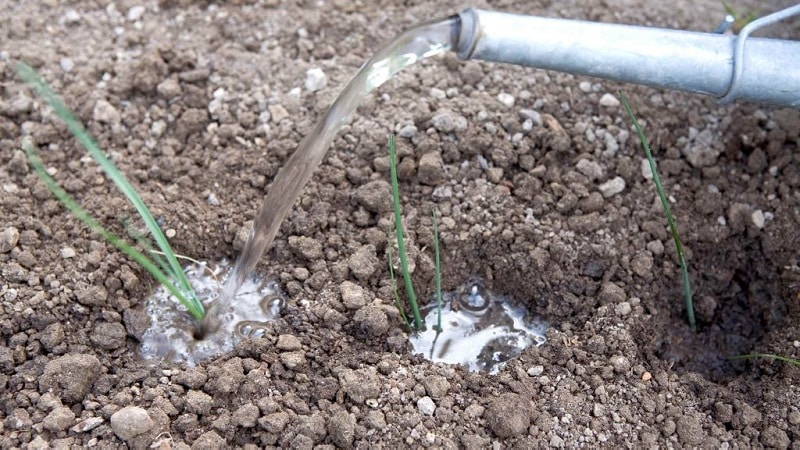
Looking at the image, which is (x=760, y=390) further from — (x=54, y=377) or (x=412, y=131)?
(x=54, y=377)

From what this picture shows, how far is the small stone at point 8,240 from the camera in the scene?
76.2 inches

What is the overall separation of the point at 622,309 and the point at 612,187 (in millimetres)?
345

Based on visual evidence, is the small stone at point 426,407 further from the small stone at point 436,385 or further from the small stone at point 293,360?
the small stone at point 293,360

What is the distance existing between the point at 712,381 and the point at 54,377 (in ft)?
4.91

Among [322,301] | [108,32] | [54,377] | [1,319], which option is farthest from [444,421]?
[108,32]

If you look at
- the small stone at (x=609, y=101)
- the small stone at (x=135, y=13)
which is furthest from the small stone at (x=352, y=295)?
the small stone at (x=135, y=13)

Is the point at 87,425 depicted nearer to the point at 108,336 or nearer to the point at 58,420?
the point at 58,420

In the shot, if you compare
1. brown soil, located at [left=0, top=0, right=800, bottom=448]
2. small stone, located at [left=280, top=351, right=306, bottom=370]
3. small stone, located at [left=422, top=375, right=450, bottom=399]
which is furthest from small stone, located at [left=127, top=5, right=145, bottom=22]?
small stone, located at [left=422, top=375, right=450, bottom=399]

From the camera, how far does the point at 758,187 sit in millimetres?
2174

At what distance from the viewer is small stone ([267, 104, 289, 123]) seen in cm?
222

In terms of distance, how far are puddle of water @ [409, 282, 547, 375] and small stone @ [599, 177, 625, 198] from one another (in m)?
0.38

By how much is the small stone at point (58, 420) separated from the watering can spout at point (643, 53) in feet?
3.58

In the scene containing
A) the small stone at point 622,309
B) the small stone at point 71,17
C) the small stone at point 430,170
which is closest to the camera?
the small stone at point 622,309

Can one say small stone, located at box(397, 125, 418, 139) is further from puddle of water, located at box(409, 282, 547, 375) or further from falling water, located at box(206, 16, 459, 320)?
puddle of water, located at box(409, 282, 547, 375)
